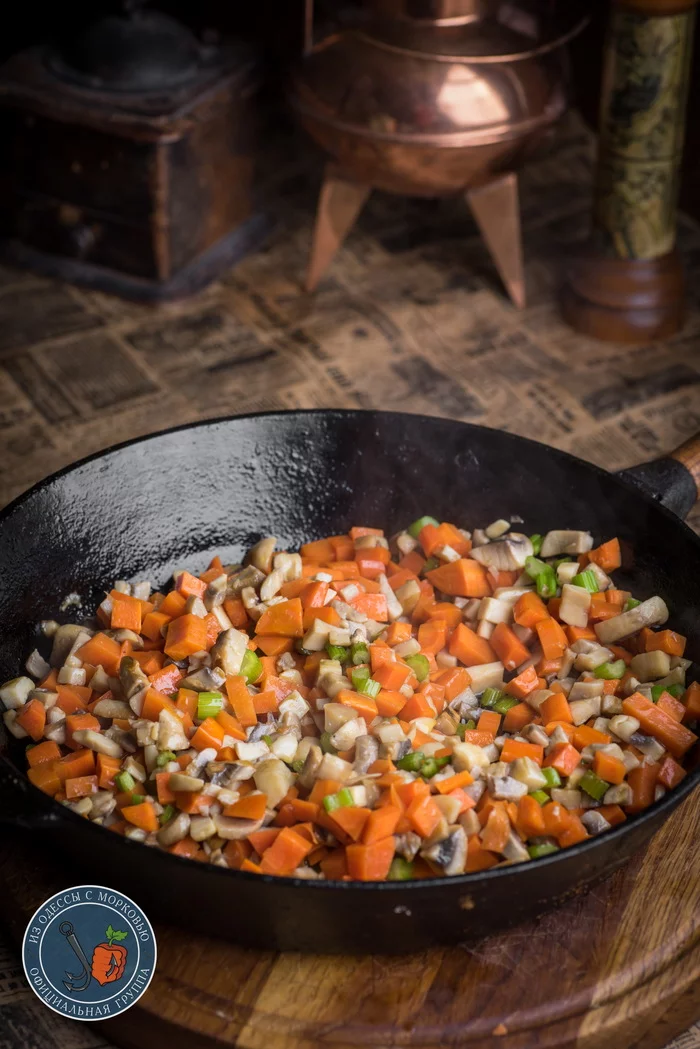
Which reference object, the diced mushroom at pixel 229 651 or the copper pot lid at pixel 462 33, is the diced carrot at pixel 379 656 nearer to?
the diced mushroom at pixel 229 651

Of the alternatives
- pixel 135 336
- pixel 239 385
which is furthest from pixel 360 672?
pixel 135 336

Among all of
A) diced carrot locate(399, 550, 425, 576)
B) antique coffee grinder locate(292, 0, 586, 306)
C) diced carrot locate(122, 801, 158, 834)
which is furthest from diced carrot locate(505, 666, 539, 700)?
antique coffee grinder locate(292, 0, 586, 306)

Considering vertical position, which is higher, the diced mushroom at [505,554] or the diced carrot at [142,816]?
the diced carrot at [142,816]

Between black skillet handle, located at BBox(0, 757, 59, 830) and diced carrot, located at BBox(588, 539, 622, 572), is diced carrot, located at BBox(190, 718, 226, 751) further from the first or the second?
diced carrot, located at BBox(588, 539, 622, 572)

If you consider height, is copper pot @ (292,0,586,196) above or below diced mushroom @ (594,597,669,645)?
above

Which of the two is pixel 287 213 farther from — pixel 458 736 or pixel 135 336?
pixel 458 736

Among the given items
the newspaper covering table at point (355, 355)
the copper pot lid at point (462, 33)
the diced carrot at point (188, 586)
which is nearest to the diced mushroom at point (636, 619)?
the diced carrot at point (188, 586)
